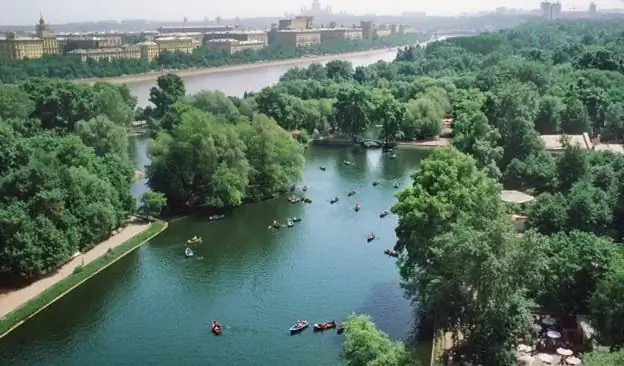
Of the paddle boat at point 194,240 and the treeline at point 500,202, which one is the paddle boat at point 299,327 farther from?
the paddle boat at point 194,240

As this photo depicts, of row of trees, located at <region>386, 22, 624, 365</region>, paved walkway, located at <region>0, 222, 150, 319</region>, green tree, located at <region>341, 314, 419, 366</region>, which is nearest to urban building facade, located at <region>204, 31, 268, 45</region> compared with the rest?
row of trees, located at <region>386, 22, 624, 365</region>

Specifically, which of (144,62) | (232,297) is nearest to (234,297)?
(232,297)

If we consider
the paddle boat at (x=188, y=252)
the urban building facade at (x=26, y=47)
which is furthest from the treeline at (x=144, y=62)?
the paddle boat at (x=188, y=252)

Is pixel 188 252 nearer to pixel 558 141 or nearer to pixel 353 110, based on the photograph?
pixel 353 110

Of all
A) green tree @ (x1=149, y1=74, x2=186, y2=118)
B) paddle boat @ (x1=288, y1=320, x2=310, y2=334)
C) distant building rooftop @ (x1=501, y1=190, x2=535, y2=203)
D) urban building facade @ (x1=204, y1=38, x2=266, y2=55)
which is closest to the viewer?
paddle boat @ (x1=288, y1=320, x2=310, y2=334)

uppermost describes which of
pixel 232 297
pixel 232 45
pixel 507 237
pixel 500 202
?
pixel 232 45

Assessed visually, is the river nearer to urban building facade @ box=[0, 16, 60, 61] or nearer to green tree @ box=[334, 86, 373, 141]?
green tree @ box=[334, 86, 373, 141]

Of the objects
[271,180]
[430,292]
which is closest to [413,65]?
[271,180]
